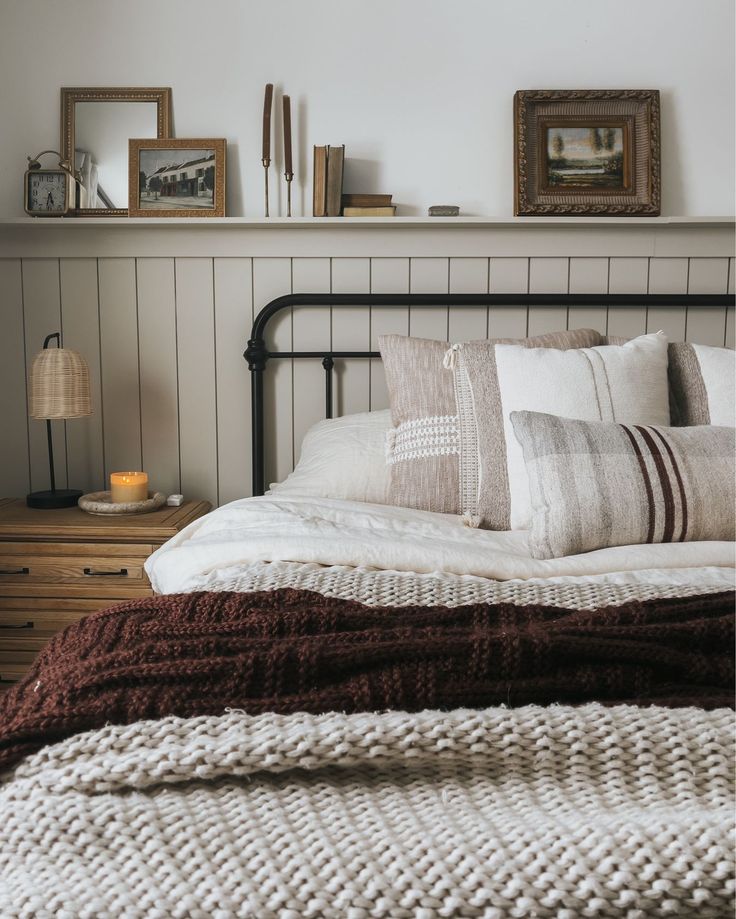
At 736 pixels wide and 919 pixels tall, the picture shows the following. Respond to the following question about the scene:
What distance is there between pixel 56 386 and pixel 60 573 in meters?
0.51

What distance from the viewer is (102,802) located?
67cm

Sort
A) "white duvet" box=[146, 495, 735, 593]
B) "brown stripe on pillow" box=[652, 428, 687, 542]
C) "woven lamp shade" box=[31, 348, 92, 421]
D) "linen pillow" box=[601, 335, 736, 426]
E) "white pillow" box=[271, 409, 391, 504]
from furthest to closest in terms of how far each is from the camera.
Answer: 1. "woven lamp shade" box=[31, 348, 92, 421]
2. "white pillow" box=[271, 409, 391, 504]
3. "linen pillow" box=[601, 335, 736, 426]
4. "brown stripe on pillow" box=[652, 428, 687, 542]
5. "white duvet" box=[146, 495, 735, 593]

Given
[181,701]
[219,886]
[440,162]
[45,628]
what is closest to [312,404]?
[440,162]

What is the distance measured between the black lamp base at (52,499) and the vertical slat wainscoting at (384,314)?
90cm

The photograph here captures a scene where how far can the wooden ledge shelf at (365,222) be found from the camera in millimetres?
2281

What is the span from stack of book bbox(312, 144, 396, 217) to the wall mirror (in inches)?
18.5

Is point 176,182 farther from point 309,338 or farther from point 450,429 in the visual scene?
point 450,429

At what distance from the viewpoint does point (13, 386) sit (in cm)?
247

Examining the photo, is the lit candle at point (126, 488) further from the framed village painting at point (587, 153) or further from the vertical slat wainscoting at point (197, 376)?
the framed village painting at point (587, 153)

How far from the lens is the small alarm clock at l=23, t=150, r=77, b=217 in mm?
2354

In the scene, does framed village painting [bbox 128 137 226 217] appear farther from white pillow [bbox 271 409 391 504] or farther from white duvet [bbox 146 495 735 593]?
white duvet [bbox 146 495 735 593]

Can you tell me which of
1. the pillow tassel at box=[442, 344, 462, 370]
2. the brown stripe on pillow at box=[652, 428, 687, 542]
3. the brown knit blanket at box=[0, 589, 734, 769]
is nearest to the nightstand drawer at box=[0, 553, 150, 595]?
the pillow tassel at box=[442, 344, 462, 370]

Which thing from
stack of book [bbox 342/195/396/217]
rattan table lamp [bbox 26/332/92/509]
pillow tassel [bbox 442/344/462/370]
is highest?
stack of book [bbox 342/195/396/217]

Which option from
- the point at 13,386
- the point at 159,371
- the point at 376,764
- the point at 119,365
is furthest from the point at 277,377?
the point at 376,764
